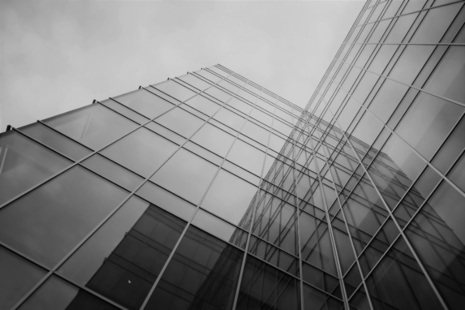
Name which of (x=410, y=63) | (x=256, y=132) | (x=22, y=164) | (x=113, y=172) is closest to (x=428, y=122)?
(x=410, y=63)

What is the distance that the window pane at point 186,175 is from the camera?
11.3 m

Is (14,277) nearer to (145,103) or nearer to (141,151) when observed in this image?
(141,151)

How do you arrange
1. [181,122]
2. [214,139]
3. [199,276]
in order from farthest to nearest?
[214,139] → [181,122] → [199,276]

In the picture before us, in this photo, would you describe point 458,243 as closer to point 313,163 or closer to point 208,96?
point 313,163

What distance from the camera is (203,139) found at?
15.2 m

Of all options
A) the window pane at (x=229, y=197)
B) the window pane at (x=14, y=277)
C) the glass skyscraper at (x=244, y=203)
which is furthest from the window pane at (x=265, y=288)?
the window pane at (x=14, y=277)

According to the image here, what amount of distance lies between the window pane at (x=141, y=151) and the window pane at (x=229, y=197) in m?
2.29

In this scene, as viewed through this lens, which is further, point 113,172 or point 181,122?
point 181,122

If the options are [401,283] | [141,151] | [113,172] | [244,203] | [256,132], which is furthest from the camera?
[256,132]

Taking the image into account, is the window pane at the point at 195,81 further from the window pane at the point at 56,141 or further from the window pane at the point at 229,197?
the window pane at the point at 56,141

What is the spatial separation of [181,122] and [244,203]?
517cm

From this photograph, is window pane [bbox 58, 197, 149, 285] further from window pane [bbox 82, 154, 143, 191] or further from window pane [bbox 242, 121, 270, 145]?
window pane [bbox 242, 121, 270, 145]

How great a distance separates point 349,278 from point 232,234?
443 cm

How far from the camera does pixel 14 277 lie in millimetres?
6145
